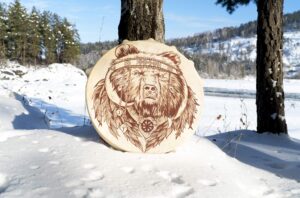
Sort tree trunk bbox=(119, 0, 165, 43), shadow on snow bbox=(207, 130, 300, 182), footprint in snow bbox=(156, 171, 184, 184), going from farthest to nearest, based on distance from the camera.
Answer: tree trunk bbox=(119, 0, 165, 43)
shadow on snow bbox=(207, 130, 300, 182)
footprint in snow bbox=(156, 171, 184, 184)

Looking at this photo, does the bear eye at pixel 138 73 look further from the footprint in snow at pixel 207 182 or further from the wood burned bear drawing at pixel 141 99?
the footprint in snow at pixel 207 182

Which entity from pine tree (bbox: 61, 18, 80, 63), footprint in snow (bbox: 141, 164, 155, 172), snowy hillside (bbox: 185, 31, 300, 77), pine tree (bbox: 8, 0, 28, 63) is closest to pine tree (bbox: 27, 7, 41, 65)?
pine tree (bbox: 8, 0, 28, 63)

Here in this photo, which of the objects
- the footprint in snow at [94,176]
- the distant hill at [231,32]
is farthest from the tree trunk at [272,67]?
the distant hill at [231,32]

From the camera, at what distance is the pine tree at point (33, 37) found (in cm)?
5341

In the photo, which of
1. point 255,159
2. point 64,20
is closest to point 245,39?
point 64,20

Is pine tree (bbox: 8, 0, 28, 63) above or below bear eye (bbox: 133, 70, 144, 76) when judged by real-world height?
above

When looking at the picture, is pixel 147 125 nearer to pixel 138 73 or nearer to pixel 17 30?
pixel 138 73

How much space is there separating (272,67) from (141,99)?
3002 millimetres

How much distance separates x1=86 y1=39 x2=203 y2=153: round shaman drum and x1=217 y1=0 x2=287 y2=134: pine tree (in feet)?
8.45

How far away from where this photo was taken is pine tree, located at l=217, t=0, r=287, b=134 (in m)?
6.05

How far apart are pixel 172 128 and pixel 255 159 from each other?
1039 mm

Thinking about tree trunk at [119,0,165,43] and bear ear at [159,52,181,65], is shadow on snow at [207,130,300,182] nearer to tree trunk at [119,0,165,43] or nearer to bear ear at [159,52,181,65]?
bear ear at [159,52,181,65]

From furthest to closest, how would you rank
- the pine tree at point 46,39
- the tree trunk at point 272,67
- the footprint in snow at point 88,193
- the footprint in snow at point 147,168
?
the pine tree at point 46,39, the tree trunk at point 272,67, the footprint in snow at point 147,168, the footprint in snow at point 88,193

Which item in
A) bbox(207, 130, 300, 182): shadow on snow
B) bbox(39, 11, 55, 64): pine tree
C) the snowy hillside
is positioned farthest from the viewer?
the snowy hillside
